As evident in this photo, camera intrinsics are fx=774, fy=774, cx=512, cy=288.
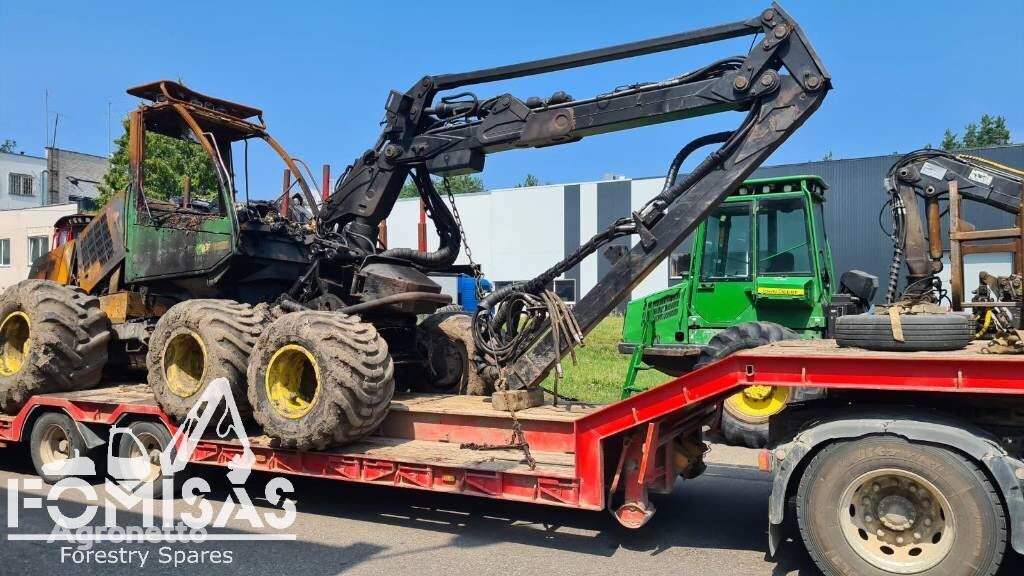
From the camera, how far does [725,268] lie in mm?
10320

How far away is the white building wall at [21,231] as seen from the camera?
30.1 m

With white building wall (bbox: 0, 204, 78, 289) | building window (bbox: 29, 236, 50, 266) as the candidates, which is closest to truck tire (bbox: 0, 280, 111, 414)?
white building wall (bbox: 0, 204, 78, 289)

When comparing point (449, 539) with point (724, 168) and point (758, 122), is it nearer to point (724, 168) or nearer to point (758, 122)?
point (724, 168)

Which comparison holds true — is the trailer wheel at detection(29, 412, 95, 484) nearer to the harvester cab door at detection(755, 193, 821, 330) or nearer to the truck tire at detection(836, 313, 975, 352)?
the truck tire at detection(836, 313, 975, 352)

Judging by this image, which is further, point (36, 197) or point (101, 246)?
point (36, 197)

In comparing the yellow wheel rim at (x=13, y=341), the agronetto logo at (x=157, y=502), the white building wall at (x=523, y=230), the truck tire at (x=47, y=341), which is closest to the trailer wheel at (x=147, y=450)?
the agronetto logo at (x=157, y=502)

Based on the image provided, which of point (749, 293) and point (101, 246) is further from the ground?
point (101, 246)

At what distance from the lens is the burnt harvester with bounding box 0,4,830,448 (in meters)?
6.17

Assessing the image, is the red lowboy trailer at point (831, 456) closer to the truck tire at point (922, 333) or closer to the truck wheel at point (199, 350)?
the truck tire at point (922, 333)

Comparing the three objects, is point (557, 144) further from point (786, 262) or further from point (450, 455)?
point (786, 262)

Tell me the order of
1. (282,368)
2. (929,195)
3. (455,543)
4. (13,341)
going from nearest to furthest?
1. (455,543)
2. (282,368)
3. (929,195)
4. (13,341)

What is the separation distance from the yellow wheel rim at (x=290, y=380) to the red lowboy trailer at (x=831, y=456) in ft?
1.46

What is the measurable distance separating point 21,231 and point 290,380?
98.5ft

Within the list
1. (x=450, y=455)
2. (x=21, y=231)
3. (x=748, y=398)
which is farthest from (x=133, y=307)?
(x=21, y=231)
